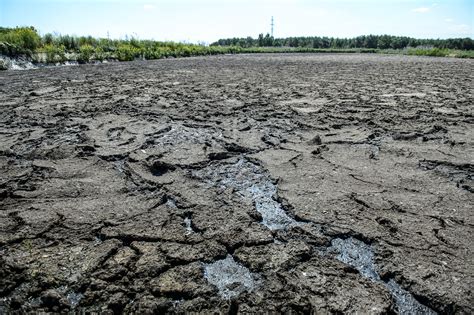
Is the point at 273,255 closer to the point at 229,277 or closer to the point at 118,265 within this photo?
the point at 229,277

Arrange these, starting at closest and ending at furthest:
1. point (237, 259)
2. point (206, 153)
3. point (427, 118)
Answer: point (237, 259) < point (206, 153) < point (427, 118)

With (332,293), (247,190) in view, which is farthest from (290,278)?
(247,190)

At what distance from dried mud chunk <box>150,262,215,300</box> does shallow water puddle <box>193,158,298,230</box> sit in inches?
24.2

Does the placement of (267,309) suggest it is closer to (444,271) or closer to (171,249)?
(171,249)

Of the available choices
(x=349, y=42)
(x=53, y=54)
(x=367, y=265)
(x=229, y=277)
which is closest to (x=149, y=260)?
(x=229, y=277)

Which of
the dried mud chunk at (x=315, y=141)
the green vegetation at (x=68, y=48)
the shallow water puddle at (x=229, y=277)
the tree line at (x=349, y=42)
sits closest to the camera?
the shallow water puddle at (x=229, y=277)

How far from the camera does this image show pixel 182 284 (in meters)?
1.60

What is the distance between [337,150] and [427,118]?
1.95 meters

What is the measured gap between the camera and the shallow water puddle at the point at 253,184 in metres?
2.21

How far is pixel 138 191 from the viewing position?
2.51 meters

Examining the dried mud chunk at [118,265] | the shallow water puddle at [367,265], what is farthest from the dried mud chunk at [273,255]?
the dried mud chunk at [118,265]

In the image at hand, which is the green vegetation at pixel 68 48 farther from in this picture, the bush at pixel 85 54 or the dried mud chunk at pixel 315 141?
the dried mud chunk at pixel 315 141

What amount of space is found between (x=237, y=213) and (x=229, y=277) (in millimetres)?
607

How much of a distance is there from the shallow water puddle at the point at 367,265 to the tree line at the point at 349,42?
44973 mm
